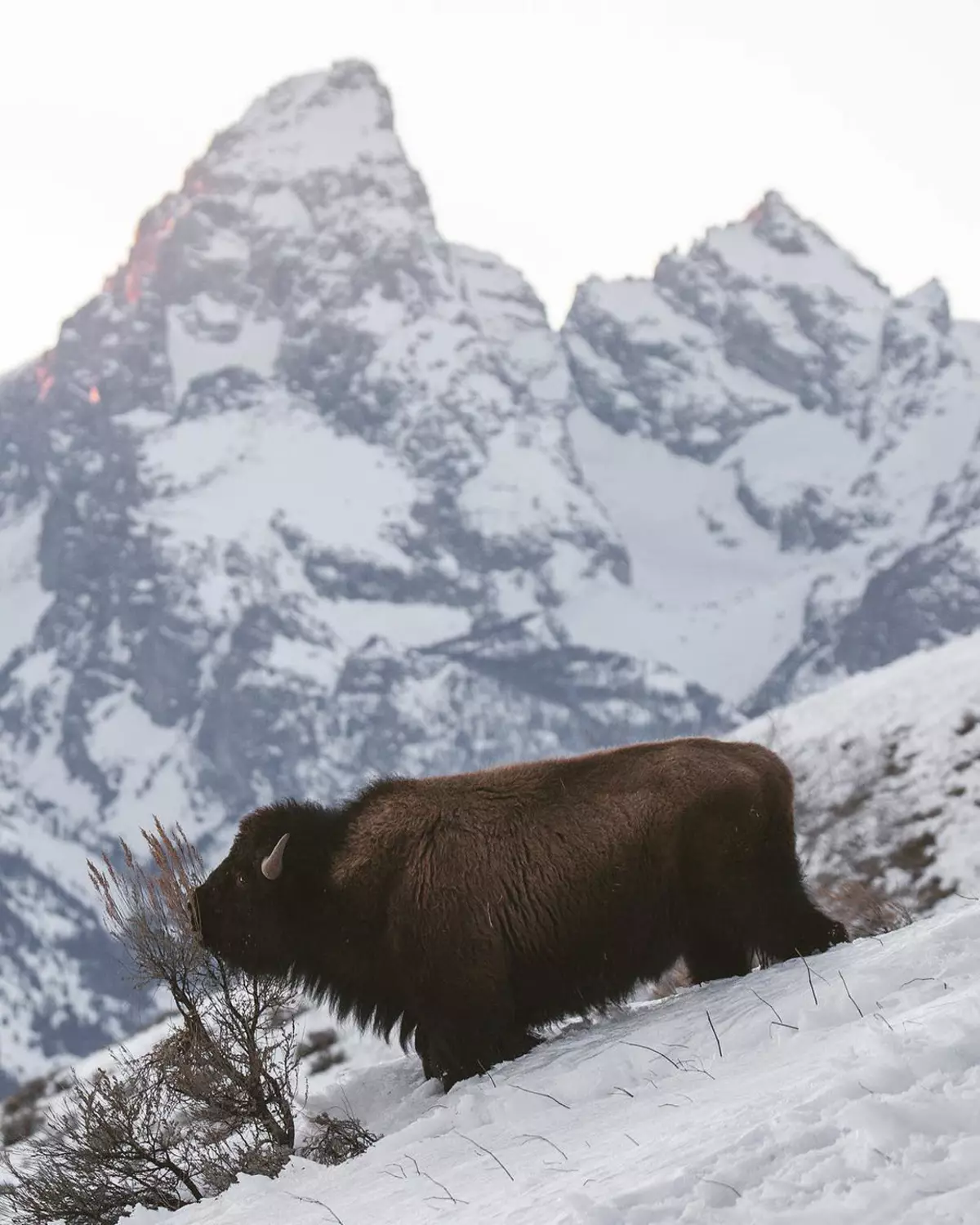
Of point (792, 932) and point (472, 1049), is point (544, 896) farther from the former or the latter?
point (792, 932)

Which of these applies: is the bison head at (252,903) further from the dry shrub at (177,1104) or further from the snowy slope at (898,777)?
the snowy slope at (898,777)

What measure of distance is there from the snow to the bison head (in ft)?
3.90

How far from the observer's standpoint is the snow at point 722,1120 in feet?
12.6

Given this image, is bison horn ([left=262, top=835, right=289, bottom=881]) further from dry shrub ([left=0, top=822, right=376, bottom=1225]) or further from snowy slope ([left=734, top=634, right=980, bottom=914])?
snowy slope ([left=734, top=634, right=980, bottom=914])

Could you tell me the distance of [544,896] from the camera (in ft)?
26.6

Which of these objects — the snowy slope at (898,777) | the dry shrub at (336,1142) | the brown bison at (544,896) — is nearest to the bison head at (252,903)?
the brown bison at (544,896)

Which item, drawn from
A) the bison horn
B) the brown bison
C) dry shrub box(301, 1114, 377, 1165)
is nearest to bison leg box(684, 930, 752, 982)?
the brown bison

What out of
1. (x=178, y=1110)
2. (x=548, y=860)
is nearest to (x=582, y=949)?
(x=548, y=860)

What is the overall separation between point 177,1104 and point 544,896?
10.7 ft

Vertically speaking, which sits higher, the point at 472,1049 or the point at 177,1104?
the point at 472,1049

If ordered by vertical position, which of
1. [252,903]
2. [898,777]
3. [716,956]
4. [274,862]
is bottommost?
[898,777]

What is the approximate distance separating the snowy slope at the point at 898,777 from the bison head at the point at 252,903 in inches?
273

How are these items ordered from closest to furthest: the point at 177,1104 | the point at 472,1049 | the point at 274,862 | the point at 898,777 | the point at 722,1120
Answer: the point at 722,1120 < the point at 472,1049 < the point at 274,862 < the point at 177,1104 < the point at 898,777

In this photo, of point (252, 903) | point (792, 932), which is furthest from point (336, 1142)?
point (792, 932)
